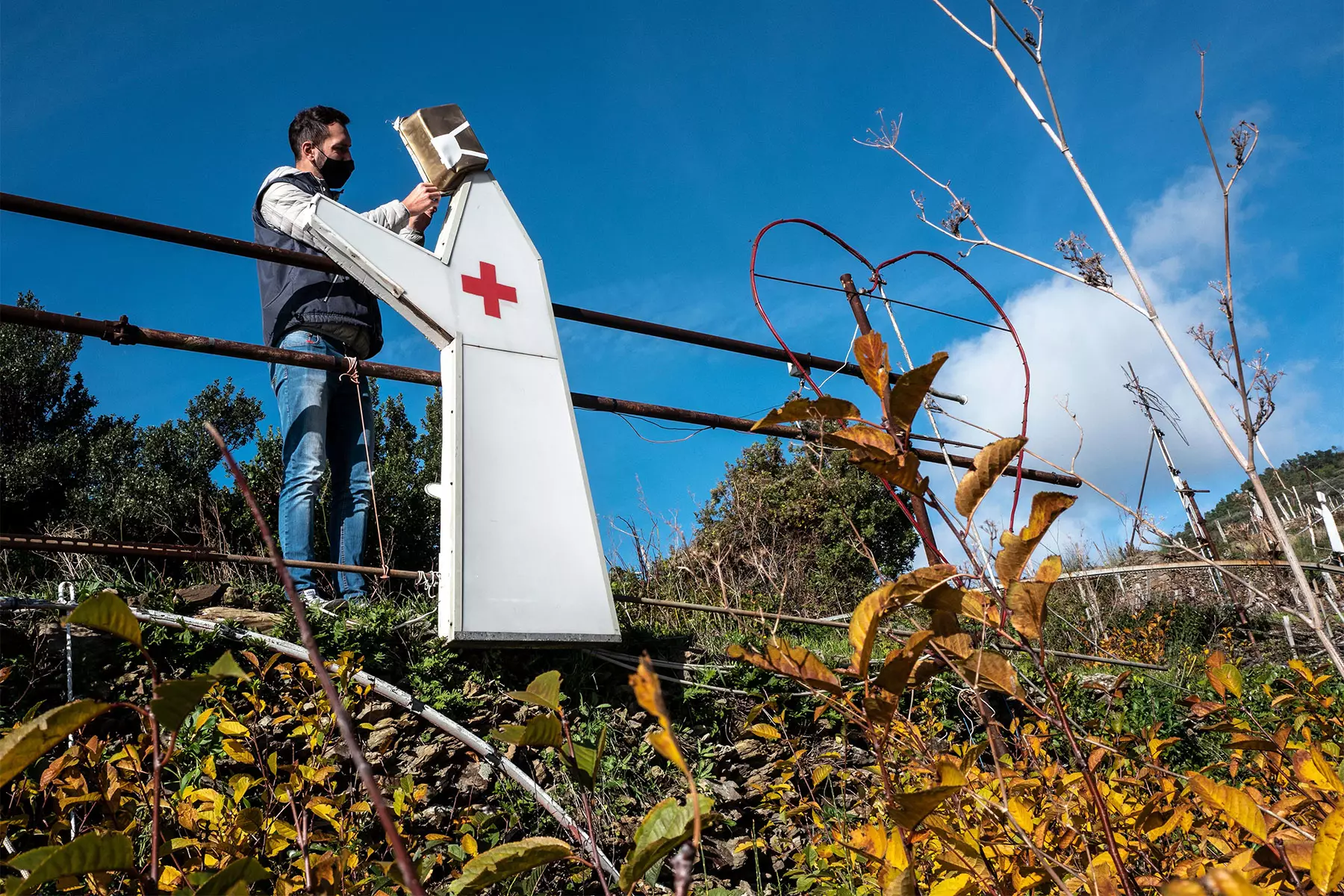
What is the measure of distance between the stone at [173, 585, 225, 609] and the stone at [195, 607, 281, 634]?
27mm

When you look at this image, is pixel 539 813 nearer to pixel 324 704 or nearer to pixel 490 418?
pixel 324 704

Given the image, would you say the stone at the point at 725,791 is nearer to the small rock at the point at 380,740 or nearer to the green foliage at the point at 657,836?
the small rock at the point at 380,740

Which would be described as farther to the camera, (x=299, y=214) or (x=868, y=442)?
(x=299, y=214)

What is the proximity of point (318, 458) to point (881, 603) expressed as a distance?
247 cm

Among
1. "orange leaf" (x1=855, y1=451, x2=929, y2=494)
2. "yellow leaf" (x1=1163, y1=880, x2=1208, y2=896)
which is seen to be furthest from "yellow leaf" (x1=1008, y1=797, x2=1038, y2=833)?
"yellow leaf" (x1=1163, y1=880, x2=1208, y2=896)

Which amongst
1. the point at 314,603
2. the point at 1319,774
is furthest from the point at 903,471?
the point at 314,603

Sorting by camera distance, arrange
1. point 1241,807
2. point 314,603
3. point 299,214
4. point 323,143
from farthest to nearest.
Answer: point 323,143 → point 299,214 → point 314,603 → point 1241,807

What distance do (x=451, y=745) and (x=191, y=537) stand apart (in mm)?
7853

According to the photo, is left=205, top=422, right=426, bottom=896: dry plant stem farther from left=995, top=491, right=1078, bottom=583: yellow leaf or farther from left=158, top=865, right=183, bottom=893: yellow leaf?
left=158, top=865, right=183, bottom=893: yellow leaf

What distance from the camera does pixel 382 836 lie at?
6.29ft

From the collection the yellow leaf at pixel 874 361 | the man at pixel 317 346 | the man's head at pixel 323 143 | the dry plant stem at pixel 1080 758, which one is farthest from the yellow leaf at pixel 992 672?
the man's head at pixel 323 143

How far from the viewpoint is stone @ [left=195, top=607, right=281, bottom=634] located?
2.38 m

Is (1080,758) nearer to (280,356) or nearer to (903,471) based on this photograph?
(903,471)

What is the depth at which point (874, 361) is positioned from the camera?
827 millimetres
